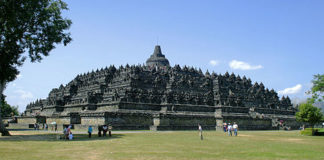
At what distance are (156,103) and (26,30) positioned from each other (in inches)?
1434

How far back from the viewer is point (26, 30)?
36031 mm

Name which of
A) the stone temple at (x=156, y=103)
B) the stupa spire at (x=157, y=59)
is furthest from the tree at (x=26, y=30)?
the stupa spire at (x=157, y=59)

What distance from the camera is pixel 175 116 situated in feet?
196

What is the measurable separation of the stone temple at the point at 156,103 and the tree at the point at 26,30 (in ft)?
58.3

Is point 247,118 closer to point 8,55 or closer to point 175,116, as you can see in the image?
point 175,116

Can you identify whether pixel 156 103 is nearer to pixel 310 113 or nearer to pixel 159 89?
pixel 159 89

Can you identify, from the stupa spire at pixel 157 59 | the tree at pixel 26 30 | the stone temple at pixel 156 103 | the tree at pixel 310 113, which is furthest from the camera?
the stupa spire at pixel 157 59

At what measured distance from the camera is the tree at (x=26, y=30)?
33438mm

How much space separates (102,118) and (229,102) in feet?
116

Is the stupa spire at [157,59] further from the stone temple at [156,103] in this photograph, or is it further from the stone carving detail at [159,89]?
the stone temple at [156,103]

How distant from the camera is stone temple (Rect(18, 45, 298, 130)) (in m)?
58.4

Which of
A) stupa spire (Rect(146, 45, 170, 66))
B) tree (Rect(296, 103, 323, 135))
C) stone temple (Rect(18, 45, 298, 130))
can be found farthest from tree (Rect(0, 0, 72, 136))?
stupa spire (Rect(146, 45, 170, 66))

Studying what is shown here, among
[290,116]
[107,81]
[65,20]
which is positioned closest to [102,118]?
[65,20]

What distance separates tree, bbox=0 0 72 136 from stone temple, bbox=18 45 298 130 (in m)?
17.8
